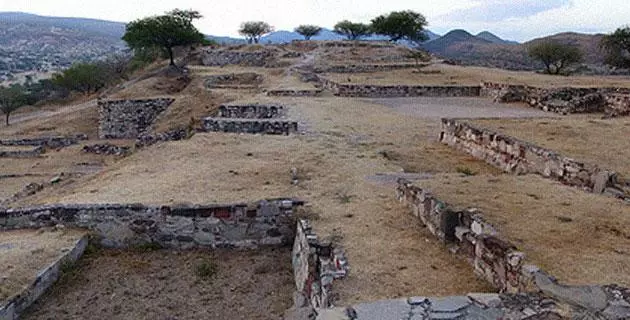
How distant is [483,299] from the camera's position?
14.1 feet

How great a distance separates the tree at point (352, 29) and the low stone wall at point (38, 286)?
161 ft

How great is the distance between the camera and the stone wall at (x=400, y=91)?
23970 mm

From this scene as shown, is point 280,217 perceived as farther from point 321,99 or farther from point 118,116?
point 118,116

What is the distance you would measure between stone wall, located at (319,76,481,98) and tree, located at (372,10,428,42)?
24.0 m

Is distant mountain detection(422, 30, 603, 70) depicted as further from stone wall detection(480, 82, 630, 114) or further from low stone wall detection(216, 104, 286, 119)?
low stone wall detection(216, 104, 286, 119)

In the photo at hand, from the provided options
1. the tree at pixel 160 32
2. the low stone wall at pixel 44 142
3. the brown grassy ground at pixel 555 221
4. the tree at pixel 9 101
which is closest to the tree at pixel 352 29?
the tree at pixel 160 32

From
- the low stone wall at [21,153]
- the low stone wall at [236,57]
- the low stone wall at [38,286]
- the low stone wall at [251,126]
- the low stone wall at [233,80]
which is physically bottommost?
the low stone wall at [21,153]

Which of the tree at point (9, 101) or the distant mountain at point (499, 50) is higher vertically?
the distant mountain at point (499, 50)

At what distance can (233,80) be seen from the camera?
31.4m

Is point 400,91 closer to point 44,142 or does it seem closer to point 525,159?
point 525,159

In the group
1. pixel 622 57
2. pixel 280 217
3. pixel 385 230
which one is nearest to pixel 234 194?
pixel 280 217

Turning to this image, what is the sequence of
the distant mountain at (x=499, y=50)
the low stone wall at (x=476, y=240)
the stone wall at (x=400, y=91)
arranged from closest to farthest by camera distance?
the low stone wall at (x=476, y=240) < the stone wall at (x=400, y=91) < the distant mountain at (x=499, y=50)

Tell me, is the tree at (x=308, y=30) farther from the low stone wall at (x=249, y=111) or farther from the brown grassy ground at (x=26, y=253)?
the brown grassy ground at (x=26, y=253)

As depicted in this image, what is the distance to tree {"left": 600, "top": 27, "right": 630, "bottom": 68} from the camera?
32.9m
